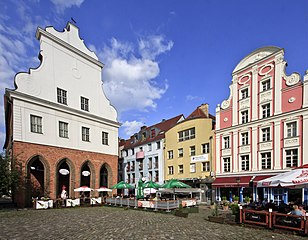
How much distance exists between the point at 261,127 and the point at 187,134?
10877 millimetres

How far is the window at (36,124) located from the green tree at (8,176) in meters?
3.75

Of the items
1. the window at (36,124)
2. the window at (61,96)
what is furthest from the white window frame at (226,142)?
the window at (36,124)

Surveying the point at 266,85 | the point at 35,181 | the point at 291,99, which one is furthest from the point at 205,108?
the point at 35,181

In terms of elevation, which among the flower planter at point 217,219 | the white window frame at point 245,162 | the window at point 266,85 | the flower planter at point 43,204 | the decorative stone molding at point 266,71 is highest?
the decorative stone molding at point 266,71

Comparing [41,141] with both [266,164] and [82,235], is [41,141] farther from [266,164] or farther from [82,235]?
[266,164]

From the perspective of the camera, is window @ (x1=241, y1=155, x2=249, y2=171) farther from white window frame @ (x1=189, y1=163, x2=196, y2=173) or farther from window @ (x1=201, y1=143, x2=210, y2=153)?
white window frame @ (x1=189, y1=163, x2=196, y2=173)

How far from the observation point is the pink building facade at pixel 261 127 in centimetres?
2134

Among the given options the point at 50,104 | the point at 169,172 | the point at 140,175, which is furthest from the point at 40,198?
the point at 140,175

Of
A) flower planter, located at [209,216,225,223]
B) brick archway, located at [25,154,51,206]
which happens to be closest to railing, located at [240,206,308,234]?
flower planter, located at [209,216,225,223]

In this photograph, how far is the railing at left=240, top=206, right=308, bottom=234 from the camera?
33.2 feet

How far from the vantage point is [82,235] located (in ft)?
32.6

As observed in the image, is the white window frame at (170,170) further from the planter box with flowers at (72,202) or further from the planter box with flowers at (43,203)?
the planter box with flowers at (43,203)

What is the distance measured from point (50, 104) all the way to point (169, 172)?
1941cm

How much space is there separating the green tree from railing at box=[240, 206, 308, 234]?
1663cm
